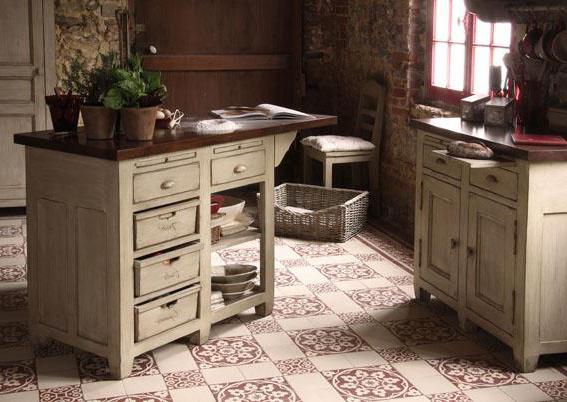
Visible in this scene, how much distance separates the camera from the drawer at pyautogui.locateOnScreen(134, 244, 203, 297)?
3.98m

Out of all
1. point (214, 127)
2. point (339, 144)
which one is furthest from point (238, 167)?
point (339, 144)

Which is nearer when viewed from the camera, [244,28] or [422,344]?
[422,344]

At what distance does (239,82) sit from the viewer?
7.89 meters

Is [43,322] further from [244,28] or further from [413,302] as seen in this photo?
[244,28]

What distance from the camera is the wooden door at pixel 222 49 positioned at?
7539 millimetres

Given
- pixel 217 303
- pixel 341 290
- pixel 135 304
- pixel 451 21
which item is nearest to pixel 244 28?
pixel 451 21

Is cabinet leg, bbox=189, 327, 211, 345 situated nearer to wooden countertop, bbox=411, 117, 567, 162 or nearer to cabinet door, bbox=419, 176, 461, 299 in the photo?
cabinet door, bbox=419, 176, 461, 299

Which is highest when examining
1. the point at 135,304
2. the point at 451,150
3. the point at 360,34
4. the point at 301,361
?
the point at 360,34

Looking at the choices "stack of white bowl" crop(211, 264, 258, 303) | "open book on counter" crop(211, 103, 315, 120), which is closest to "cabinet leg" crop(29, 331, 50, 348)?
"stack of white bowl" crop(211, 264, 258, 303)

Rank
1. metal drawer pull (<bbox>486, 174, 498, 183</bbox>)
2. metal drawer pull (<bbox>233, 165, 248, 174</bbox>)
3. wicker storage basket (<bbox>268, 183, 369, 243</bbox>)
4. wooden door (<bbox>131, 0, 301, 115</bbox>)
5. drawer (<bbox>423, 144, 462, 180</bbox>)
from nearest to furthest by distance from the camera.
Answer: metal drawer pull (<bbox>486, 174, 498, 183</bbox>)
metal drawer pull (<bbox>233, 165, 248, 174</bbox>)
drawer (<bbox>423, 144, 462, 180</bbox>)
wicker storage basket (<bbox>268, 183, 369, 243</bbox>)
wooden door (<bbox>131, 0, 301, 115</bbox>)

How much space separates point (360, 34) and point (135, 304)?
4215mm

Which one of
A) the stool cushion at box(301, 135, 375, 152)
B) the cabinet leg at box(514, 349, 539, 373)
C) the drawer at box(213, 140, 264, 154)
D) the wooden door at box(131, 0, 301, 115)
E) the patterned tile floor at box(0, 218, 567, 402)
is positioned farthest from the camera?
the wooden door at box(131, 0, 301, 115)

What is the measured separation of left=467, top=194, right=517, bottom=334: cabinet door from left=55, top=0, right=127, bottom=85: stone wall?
3739 millimetres

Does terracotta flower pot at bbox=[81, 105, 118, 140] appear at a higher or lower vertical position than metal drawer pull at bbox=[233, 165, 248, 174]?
higher
